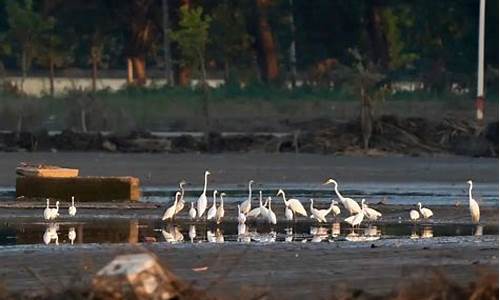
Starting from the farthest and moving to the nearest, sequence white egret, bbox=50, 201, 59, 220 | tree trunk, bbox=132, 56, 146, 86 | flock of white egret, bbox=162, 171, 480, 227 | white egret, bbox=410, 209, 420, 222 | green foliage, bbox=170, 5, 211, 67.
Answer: tree trunk, bbox=132, 56, 146, 86, green foliage, bbox=170, 5, 211, 67, white egret, bbox=410, 209, 420, 222, flock of white egret, bbox=162, 171, 480, 227, white egret, bbox=50, 201, 59, 220

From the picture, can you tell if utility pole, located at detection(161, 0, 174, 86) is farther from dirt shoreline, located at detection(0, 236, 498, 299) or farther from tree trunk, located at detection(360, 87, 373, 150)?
dirt shoreline, located at detection(0, 236, 498, 299)

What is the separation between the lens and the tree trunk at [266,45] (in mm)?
65500

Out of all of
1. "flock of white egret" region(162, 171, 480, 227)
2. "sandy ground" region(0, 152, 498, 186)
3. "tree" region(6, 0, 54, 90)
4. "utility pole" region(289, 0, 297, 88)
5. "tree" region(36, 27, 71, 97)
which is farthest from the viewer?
"utility pole" region(289, 0, 297, 88)

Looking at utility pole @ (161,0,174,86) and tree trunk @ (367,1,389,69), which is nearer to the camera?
utility pole @ (161,0,174,86)

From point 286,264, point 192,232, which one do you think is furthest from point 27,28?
point 286,264

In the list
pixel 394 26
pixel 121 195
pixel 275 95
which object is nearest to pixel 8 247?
pixel 121 195

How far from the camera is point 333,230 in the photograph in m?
21.7

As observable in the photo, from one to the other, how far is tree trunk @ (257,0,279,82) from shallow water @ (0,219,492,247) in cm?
4290

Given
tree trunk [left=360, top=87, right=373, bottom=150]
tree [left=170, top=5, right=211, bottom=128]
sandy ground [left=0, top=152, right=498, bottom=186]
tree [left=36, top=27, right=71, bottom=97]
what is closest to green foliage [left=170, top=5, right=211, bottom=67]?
tree [left=170, top=5, right=211, bottom=128]

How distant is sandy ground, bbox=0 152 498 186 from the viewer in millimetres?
32094

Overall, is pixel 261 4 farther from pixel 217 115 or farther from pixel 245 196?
pixel 245 196

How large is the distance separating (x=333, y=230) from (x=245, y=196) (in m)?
6.07

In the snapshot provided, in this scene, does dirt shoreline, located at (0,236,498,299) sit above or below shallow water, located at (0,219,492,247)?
above

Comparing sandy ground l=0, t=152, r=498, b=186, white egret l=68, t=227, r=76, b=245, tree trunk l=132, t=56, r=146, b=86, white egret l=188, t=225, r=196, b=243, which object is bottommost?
white egret l=188, t=225, r=196, b=243
